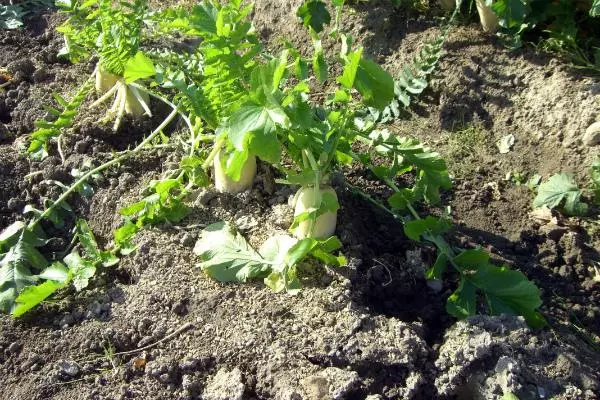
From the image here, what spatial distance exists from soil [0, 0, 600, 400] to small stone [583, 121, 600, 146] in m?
0.03

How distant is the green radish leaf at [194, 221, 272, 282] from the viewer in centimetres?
240

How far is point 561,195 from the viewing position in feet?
9.29

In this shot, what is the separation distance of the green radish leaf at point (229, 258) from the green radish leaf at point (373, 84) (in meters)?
0.61

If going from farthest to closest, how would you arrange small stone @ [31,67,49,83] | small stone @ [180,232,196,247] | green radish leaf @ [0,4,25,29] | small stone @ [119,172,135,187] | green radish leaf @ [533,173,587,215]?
green radish leaf @ [0,4,25,29] < small stone @ [31,67,49,83] < small stone @ [119,172,135,187] < green radish leaf @ [533,173,587,215] < small stone @ [180,232,196,247]

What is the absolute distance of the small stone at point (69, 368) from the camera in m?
2.29

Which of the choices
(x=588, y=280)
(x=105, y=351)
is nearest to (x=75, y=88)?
(x=105, y=351)

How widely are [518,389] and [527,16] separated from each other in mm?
1923

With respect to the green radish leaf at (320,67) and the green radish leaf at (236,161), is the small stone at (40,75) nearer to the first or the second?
the green radish leaf at (236,161)

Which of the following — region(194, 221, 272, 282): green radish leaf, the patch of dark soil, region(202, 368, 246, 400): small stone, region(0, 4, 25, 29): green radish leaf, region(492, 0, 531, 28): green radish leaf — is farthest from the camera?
region(0, 4, 25, 29): green radish leaf

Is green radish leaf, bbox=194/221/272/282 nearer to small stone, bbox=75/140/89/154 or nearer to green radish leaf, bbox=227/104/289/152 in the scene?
green radish leaf, bbox=227/104/289/152

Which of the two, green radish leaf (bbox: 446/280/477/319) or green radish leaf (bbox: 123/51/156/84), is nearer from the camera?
green radish leaf (bbox: 446/280/477/319)

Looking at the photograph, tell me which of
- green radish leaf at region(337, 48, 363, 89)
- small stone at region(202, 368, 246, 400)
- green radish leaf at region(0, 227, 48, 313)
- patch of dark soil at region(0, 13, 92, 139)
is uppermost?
green radish leaf at region(337, 48, 363, 89)

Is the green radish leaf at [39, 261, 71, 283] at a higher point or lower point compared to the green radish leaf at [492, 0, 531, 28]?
lower

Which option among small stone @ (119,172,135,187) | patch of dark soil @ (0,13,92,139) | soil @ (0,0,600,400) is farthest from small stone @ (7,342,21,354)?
patch of dark soil @ (0,13,92,139)
